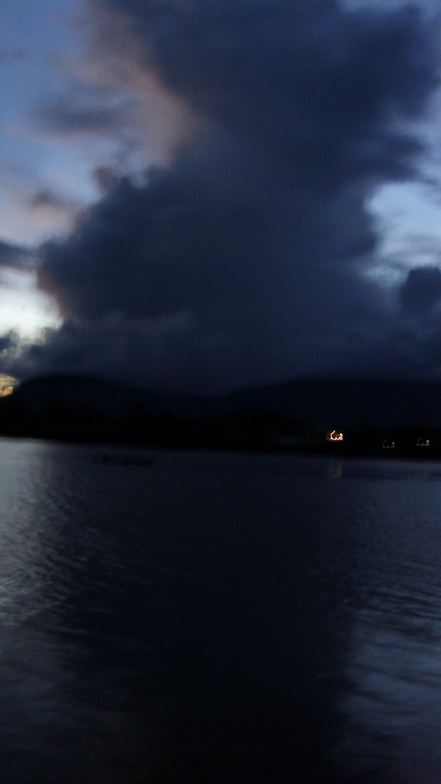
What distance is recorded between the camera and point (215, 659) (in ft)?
48.1

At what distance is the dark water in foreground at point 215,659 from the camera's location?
9938 mm

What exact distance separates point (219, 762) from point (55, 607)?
31.7ft

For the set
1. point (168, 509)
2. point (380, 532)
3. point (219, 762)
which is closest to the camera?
point (219, 762)

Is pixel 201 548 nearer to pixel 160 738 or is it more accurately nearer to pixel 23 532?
pixel 23 532

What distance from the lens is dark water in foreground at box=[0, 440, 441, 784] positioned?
994cm

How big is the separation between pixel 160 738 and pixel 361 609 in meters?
10.9

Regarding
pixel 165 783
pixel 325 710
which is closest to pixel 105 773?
pixel 165 783

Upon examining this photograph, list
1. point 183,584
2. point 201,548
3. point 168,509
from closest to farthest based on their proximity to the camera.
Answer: point 183,584 < point 201,548 < point 168,509

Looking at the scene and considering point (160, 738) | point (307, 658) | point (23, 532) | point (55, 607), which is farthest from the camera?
point (23, 532)

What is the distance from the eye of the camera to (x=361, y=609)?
20.2m

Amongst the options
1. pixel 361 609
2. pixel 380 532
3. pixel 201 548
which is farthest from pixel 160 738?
pixel 380 532

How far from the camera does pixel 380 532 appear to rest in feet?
133

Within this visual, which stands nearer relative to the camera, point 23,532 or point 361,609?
point 361,609

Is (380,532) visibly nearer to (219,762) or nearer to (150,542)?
(150,542)
